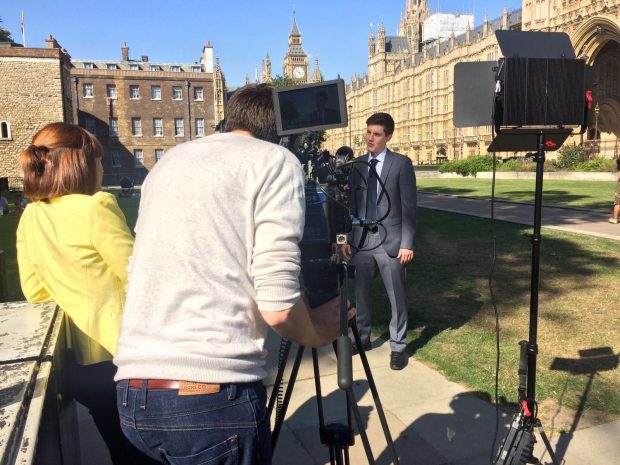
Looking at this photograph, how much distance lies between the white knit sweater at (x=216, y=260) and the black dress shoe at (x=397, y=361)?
3.27m

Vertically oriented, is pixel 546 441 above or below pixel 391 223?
below

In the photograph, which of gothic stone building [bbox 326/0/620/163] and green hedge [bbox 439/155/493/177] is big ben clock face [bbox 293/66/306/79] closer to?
gothic stone building [bbox 326/0/620/163]

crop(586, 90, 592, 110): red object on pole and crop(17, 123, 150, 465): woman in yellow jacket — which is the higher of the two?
crop(586, 90, 592, 110): red object on pole

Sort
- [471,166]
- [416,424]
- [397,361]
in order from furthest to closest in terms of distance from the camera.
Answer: [471,166] → [397,361] → [416,424]

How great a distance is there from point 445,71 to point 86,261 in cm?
8118

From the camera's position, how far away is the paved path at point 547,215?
1169 centimetres

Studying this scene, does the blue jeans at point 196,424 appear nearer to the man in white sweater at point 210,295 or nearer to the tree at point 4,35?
the man in white sweater at point 210,295

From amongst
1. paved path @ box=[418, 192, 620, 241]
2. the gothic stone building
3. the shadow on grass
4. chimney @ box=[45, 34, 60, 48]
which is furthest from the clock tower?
the shadow on grass

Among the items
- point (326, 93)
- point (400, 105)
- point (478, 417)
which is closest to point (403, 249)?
point (478, 417)

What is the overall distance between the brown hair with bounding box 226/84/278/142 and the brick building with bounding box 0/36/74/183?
121 ft

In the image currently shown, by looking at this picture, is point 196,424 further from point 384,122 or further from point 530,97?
point 384,122

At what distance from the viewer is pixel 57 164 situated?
2.20 m

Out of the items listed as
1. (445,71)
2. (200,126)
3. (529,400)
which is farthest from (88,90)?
(529,400)

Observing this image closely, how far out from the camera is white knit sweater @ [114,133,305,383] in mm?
1463
